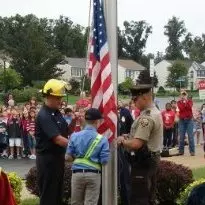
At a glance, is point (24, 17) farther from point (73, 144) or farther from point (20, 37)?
point (73, 144)

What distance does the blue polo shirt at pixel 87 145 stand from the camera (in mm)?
6738

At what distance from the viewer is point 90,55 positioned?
7.17 m

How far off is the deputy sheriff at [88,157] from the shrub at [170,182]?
2246 millimetres

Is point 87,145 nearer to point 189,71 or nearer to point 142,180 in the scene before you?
point 142,180

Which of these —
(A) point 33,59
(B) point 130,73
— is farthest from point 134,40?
(A) point 33,59

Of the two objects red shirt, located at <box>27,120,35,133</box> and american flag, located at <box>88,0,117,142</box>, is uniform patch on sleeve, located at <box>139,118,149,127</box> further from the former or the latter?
red shirt, located at <box>27,120,35,133</box>

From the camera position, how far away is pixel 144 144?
653 cm

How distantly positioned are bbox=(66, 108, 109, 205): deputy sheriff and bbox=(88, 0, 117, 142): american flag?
15cm

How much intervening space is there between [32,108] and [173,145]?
17.9ft

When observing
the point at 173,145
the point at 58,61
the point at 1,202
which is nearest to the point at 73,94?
the point at 58,61

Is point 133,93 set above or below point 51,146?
above

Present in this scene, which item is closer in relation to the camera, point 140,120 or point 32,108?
point 140,120

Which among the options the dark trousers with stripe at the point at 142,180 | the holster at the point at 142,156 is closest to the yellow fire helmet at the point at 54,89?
the holster at the point at 142,156

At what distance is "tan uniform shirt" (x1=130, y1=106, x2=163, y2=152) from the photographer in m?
6.45
